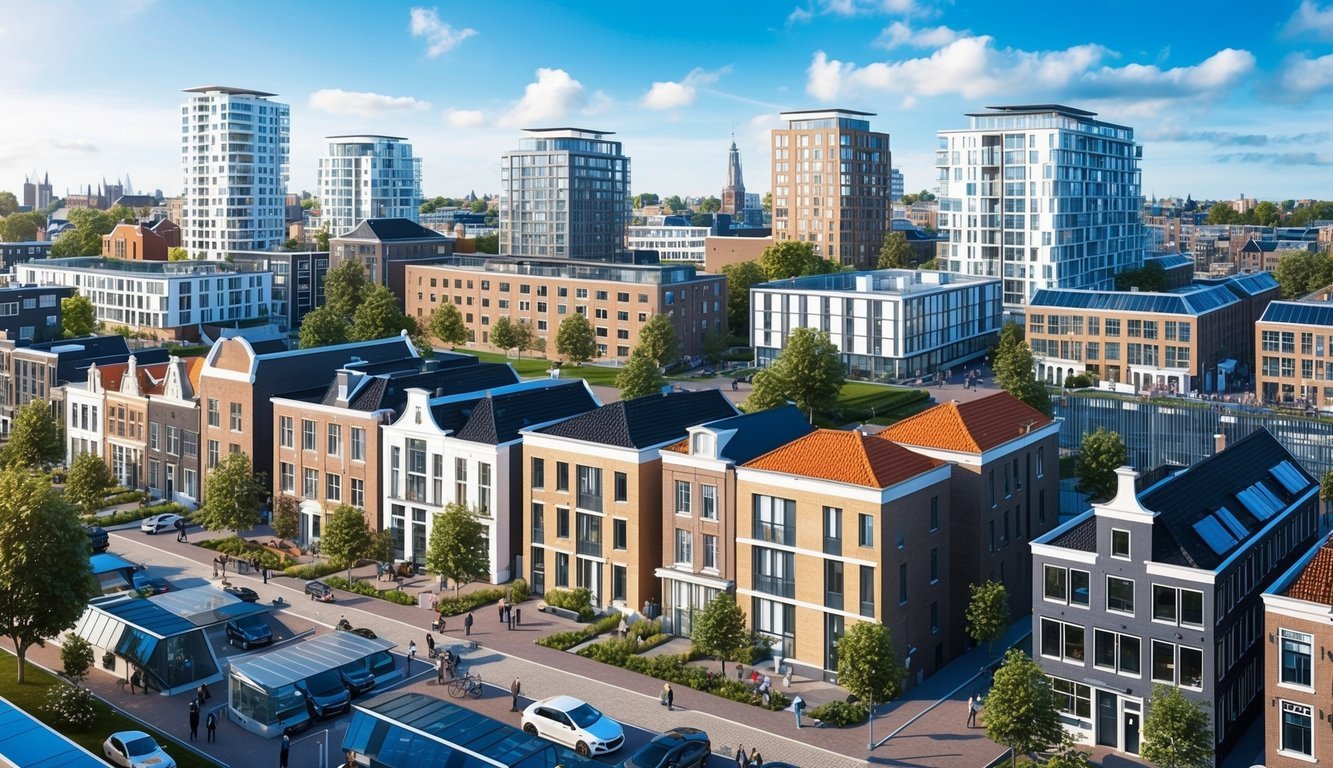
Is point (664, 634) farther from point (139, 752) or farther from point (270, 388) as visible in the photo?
point (270, 388)

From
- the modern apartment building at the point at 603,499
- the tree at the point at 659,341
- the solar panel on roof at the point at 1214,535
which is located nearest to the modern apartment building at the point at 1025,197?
the tree at the point at 659,341

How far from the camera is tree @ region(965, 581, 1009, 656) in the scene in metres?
50.0

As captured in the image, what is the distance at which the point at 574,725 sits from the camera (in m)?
43.2

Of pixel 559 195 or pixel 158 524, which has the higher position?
pixel 559 195

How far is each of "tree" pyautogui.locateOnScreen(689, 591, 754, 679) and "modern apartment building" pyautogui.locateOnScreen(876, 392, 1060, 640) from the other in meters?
9.20

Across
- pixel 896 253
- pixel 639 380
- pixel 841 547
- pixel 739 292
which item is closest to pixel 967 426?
pixel 841 547

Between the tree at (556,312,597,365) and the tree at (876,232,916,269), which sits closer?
the tree at (556,312,597,365)

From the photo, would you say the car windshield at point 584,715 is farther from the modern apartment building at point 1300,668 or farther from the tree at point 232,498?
the tree at point 232,498

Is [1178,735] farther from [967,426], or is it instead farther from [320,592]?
[320,592]

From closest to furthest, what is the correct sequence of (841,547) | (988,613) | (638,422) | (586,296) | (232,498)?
(841,547), (988,613), (638,422), (232,498), (586,296)

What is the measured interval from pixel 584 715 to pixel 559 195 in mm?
153513

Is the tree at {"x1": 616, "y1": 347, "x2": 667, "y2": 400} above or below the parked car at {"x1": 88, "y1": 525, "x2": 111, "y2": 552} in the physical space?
above

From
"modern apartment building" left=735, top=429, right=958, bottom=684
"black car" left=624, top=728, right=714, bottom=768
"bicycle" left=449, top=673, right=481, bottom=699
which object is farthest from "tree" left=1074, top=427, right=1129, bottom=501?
"bicycle" left=449, top=673, right=481, bottom=699

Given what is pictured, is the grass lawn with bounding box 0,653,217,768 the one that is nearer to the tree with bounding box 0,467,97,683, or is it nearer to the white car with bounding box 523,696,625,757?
the tree with bounding box 0,467,97,683
